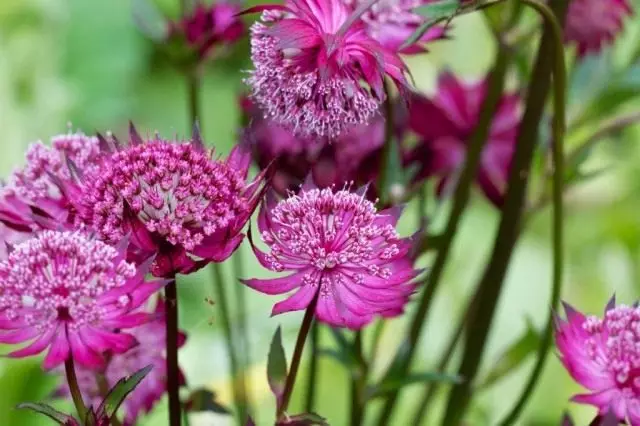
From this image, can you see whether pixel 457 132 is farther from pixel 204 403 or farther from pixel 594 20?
pixel 204 403

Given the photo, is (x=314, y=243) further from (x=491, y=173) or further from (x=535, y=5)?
(x=491, y=173)

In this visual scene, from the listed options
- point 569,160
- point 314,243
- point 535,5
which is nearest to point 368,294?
point 314,243

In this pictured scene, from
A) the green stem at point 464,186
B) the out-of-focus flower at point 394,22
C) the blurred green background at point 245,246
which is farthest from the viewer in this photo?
the blurred green background at point 245,246

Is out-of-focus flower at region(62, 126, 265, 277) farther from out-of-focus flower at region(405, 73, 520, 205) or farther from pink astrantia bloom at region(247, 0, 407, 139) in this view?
out-of-focus flower at region(405, 73, 520, 205)

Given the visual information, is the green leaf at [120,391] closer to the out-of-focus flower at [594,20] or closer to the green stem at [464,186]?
the green stem at [464,186]

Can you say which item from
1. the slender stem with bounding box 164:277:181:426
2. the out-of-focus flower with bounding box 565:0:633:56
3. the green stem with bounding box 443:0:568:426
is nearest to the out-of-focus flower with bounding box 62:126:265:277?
the slender stem with bounding box 164:277:181:426

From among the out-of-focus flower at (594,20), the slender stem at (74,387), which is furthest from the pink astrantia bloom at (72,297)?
the out-of-focus flower at (594,20)
